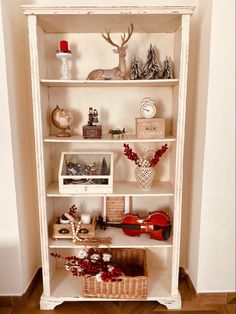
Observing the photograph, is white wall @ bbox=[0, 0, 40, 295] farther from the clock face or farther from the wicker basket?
the clock face

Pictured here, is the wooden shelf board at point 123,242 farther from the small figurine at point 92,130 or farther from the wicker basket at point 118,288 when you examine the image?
the small figurine at point 92,130

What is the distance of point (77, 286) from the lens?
167cm

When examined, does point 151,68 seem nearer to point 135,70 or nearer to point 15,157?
point 135,70

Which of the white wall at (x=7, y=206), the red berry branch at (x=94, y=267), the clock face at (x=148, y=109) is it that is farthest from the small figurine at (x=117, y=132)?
the red berry branch at (x=94, y=267)

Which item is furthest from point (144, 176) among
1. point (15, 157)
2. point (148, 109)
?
point (15, 157)

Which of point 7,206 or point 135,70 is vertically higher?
point 135,70

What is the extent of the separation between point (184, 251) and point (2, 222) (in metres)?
1.28

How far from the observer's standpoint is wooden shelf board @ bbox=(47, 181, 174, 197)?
149 centimetres

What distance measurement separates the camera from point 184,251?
6.03ft

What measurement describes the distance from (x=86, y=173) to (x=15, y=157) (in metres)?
0.43

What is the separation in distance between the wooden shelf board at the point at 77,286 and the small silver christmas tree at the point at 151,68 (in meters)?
1.35

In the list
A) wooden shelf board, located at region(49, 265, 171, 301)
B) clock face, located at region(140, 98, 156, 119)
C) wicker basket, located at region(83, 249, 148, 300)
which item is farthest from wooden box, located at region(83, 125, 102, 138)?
wooden shelf board, located at region(49, 265, 171, 301)

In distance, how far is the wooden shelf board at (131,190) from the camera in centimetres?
149

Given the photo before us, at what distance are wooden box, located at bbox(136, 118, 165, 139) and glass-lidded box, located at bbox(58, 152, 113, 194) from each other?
0.26m
